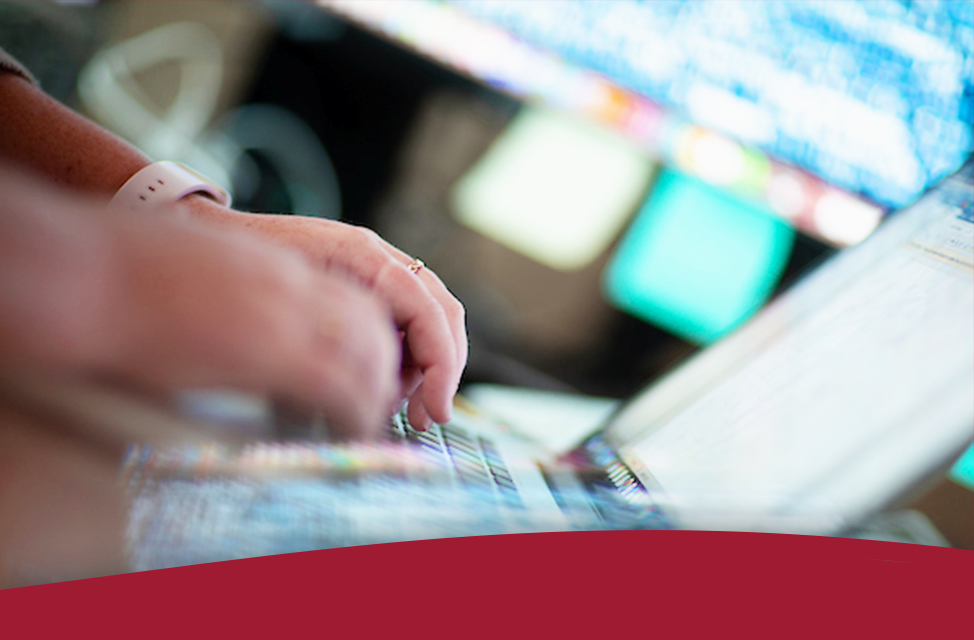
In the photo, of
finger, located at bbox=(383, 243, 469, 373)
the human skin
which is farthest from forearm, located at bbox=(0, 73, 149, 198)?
finger, located at bbox=(383, 243, 469, 373)

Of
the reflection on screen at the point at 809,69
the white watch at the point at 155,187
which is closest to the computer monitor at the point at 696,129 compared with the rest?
the reflection on screen at the point at 809,69

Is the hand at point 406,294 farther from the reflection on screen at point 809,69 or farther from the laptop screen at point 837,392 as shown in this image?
the reflection on screen at point 809,69

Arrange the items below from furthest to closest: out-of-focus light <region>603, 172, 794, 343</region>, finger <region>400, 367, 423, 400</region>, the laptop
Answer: out-of-focus light <region>603, 172, 794, 343</region> < finger <region>400, 367, 423, 400</region> < the laptop

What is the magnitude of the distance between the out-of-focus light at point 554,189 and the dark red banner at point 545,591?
2.12 feet

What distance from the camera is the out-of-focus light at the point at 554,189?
3.06ft

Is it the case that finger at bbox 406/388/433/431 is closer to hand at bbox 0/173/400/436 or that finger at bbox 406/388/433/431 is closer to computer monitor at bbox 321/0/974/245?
hand at bbox 0/173/400/436

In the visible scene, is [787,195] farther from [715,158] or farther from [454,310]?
[454,310]

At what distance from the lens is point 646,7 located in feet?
2.78

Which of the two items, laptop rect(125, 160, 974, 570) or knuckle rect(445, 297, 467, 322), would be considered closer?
laptop rect(125, 160, 974, 570)

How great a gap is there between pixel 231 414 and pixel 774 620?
283mm

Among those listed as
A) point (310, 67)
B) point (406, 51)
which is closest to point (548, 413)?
point (406, 51)

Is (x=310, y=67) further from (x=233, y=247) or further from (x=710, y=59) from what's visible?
(x=233, y=247)

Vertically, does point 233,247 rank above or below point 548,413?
above

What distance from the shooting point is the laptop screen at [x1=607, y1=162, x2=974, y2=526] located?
365 millimetres
